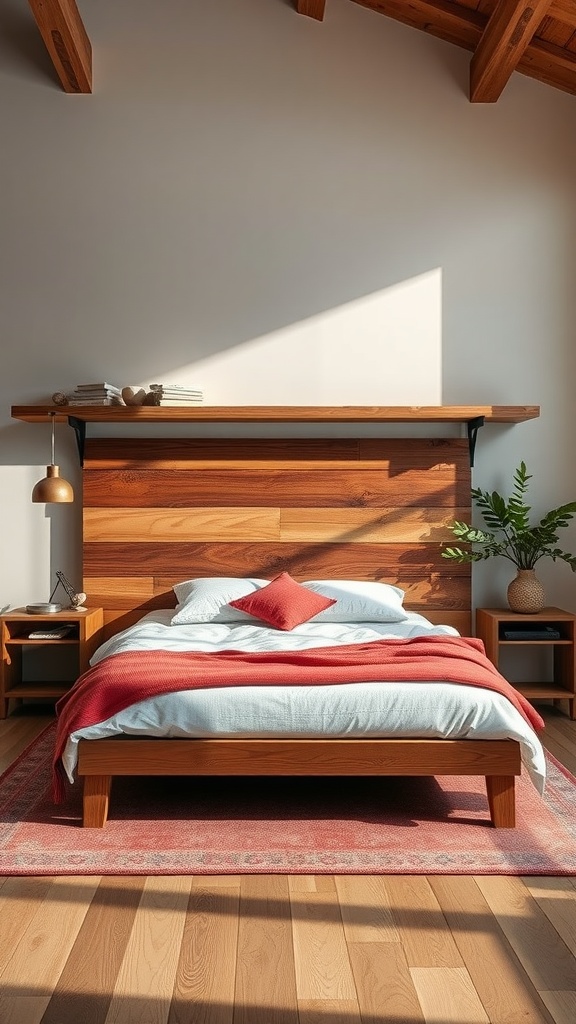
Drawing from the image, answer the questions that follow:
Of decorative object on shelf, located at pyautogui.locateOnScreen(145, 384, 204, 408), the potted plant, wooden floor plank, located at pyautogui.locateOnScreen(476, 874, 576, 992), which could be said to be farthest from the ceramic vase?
wooden floor plank, located at pyautogui.locateOnScreen(476, 874, 576, 992)

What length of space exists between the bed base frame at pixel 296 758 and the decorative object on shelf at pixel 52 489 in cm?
168

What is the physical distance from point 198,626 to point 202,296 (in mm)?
1787

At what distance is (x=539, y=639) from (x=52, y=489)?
2.46 metres

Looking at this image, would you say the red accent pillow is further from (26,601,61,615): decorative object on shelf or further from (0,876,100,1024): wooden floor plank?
(0,876,100,1024): wooden floor plank

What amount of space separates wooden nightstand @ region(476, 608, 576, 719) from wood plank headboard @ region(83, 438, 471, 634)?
0.72 feet

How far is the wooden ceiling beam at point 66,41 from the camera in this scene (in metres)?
4.37

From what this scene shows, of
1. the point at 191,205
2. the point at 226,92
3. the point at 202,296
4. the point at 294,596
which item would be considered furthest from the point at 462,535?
the point at 226,92

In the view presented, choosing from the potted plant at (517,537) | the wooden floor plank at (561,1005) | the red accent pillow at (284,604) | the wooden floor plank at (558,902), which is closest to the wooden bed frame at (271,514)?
the potted plant at (517,537)

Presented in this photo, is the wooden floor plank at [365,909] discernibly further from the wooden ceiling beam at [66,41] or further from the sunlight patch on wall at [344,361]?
the wooden ceiling beam at [66,41]

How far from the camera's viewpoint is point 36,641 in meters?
4.62

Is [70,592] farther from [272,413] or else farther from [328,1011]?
[328,1011]

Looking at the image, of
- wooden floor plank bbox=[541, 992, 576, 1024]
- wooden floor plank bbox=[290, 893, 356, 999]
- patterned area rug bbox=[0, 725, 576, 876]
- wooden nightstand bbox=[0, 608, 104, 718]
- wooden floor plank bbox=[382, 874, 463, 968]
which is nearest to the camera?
wooden floor plank bbox=[541, 992, 576, 1024]

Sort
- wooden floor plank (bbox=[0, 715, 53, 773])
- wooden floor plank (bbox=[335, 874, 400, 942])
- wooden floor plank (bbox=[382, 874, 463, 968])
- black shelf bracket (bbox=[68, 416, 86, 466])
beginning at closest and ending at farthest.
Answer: wooden floor plank (bbox=[382, 874, 463, 968]) → wooden floor plank (bbox=[335, 874, 400, 942]) → wooden floor plank (bbox=[0, 715, 53, 773]) → black shelf bracket (bbox=[68, 416, 86, 466])

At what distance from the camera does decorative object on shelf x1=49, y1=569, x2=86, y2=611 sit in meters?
4.77
